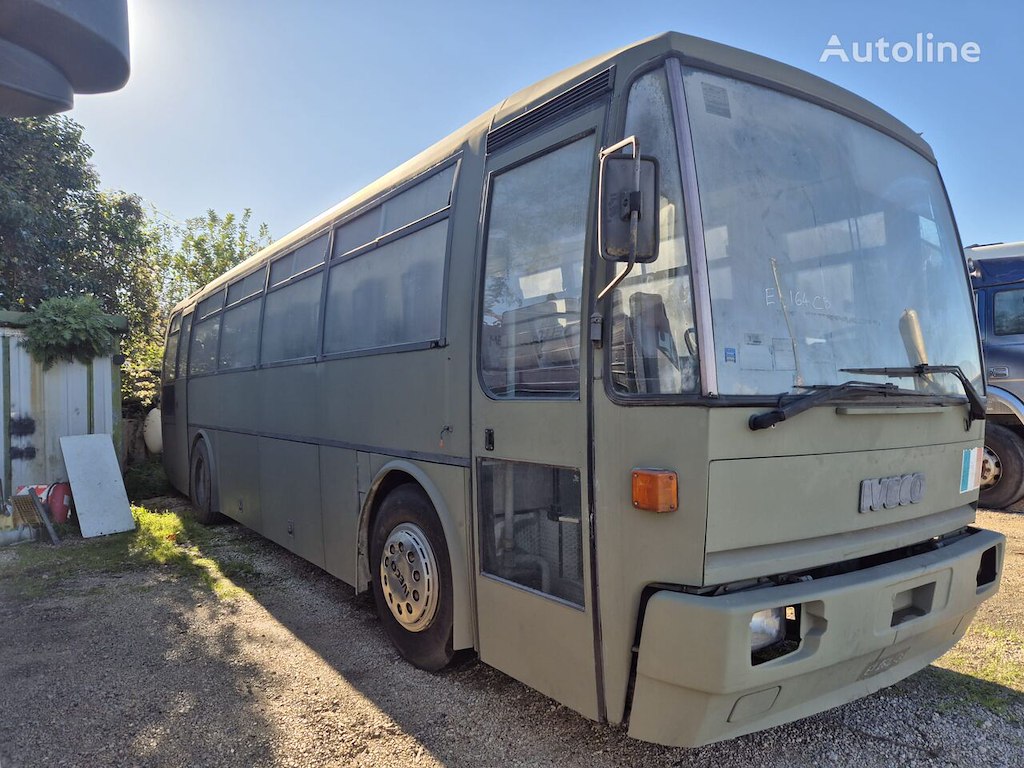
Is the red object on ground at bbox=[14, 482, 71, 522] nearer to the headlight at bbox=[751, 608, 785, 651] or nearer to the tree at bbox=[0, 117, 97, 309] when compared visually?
the tree at bbox=[0, 117, 97, 309]

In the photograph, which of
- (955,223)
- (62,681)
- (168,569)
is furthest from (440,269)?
(168,569)

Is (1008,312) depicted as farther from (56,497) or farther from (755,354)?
(56,497)

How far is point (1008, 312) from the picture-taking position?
8.16 meters

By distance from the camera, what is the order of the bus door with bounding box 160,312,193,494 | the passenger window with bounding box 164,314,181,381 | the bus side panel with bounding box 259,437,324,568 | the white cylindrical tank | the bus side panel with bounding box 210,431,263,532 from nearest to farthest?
the bus side panel with bounding box 259,437,324,568 < the bus side panel with bounding box 210,431,263,532 < the bus door with bounding box 160,312,193,494 < the passenger window with bounding box 164,314,181,381 < the white cylindrical tank

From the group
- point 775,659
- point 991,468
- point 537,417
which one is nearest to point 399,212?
point 537,417

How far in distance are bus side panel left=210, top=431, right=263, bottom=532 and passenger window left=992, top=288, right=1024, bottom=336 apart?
27.8 feet

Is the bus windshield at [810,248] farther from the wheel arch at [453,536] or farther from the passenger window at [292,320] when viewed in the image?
the passenger window at [292,320]

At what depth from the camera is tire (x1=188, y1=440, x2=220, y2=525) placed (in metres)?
8.15

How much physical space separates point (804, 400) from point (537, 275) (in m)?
1.27

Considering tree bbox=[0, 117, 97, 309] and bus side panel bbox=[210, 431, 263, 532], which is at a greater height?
tree bbox=[0, 117, 97, 309]

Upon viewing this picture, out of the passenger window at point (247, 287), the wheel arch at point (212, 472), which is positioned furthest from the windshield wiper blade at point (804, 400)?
the wheel arch at point (212, 472)

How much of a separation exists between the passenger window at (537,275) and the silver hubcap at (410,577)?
1.08m

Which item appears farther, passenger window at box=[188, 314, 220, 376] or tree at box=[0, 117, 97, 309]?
tree at box=[0, 117, 97, 309]

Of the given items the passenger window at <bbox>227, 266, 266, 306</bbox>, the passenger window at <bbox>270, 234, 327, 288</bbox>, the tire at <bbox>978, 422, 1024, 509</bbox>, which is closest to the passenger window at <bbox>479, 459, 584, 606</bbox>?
the passenger window at <bbox>270, 234, 327, 288</bbox>
